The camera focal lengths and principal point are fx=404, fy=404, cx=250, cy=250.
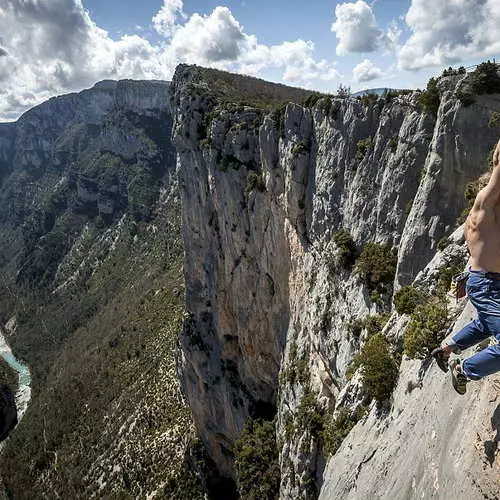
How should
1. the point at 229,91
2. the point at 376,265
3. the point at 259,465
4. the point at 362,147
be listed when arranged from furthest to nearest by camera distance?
the point at 229,91
the point at 259,465
the point at 362,147
the point at 376,265

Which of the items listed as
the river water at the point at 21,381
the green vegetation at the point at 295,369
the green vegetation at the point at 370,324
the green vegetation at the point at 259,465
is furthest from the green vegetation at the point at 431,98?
the river water at the point at 21,381

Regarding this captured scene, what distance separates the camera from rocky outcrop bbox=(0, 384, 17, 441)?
398ft

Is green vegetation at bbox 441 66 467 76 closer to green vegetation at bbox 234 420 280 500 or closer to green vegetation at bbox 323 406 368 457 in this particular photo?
green vegetation at bbox 323 406 368 457

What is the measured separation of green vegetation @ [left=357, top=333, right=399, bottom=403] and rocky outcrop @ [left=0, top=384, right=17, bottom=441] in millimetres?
136732

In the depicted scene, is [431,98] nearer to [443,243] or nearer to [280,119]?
[443,243]

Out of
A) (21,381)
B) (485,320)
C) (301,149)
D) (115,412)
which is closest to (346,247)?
(301,149)

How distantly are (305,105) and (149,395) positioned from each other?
71.4 metres

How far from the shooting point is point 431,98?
1900cm

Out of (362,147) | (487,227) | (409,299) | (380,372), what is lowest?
(380,372)

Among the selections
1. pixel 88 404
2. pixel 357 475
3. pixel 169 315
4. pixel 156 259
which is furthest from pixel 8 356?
pixel 357 475

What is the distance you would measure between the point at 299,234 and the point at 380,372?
784 inches

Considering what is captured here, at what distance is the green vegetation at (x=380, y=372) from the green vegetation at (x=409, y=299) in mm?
1796

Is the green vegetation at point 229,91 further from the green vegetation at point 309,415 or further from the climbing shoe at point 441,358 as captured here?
the climbing shoe at point 441,358

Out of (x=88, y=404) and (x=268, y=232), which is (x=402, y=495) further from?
(x=88, y=404)
